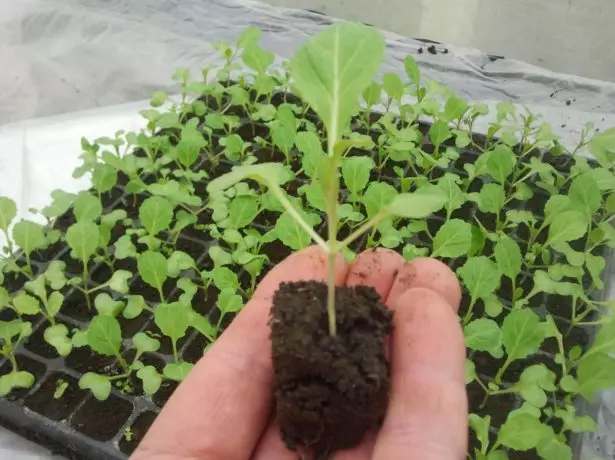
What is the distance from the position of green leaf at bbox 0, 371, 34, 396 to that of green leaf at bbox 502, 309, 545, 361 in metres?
0.57

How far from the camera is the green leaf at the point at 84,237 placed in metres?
0.83

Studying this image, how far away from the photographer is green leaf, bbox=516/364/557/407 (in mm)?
689

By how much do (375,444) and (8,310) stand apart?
0.55m

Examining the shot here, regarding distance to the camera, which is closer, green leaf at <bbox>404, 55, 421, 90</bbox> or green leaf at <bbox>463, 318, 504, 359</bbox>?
green leaf at <bbox>463, 318, 504, 359</bbox>

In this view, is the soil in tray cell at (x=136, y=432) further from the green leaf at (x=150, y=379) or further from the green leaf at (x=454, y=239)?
the green leaf at (x=454, y=239)

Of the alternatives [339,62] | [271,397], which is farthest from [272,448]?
[339,62]

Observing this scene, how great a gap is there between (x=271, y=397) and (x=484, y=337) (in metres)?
0.26

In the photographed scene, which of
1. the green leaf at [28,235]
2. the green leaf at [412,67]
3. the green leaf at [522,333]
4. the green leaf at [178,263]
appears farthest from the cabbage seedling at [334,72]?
the green leaf at [412,67]

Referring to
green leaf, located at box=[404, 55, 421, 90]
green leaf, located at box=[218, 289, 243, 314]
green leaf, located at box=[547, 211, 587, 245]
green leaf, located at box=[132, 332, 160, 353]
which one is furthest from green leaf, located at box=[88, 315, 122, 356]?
green leaf, located at box=[404, 55, 421, 90]

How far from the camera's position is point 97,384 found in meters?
0.73

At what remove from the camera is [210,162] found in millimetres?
1084

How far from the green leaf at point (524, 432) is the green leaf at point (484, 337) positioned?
10 cm

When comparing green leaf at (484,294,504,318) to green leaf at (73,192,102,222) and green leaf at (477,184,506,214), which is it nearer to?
green leaf at (477,184,506,214)

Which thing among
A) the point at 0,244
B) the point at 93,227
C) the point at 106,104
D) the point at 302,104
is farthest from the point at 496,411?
the point at 106,104
